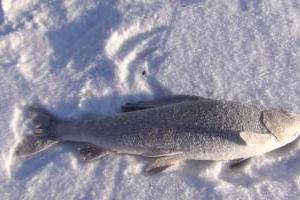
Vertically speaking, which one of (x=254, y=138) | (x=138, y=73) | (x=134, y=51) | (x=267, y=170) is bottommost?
(x=267, y=170)

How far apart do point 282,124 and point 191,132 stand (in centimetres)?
73

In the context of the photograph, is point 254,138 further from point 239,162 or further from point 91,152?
point 91,152

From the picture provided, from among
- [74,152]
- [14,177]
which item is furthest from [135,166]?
[14,177]

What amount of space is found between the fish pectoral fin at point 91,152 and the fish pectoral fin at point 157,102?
404 mm

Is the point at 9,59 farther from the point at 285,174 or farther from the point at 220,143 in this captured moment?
the point at 285,174

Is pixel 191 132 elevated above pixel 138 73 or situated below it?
below

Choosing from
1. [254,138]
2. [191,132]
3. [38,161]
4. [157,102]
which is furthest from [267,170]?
[38,161]

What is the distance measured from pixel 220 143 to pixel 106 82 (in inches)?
46.9

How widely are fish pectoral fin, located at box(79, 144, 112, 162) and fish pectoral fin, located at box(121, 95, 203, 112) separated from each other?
1.32 ft

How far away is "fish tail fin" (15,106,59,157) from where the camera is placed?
13.2 ft

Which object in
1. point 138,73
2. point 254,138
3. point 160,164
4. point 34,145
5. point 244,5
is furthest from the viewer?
point 244,5

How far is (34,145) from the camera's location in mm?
4016

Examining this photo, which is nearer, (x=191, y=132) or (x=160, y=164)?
(x=191, y=132)

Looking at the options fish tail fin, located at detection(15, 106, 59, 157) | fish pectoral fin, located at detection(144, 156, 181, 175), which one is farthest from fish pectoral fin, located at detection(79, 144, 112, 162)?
fish pectoral fin, located at detection(144, 156, 181, 175)
